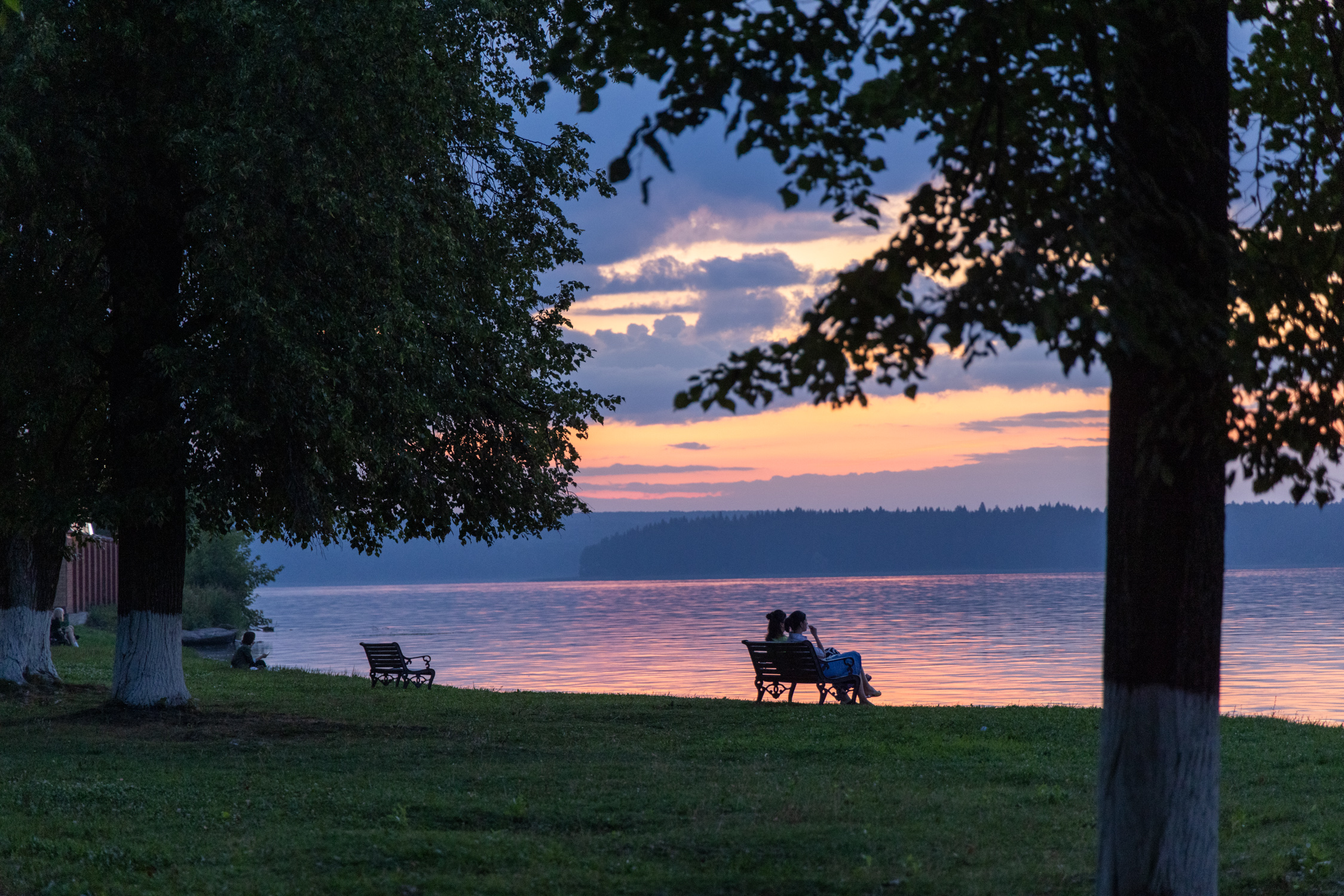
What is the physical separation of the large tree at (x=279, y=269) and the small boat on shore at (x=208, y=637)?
40.0 metres

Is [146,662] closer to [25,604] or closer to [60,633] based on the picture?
[25,604]

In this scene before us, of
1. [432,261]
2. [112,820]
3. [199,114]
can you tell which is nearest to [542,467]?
[432,261]

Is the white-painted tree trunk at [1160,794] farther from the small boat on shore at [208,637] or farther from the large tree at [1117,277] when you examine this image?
the small boat on shore at [208,637]

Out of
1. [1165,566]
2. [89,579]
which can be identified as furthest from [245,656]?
[89,579]

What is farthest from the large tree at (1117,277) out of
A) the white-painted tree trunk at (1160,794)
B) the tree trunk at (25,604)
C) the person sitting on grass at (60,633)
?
the person sitting on grass at (60,633)

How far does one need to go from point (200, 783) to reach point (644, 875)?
5.12m

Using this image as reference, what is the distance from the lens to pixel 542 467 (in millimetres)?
17078

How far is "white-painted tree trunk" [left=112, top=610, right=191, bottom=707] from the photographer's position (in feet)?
51.5

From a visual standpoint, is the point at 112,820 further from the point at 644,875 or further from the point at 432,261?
the point at 432,261

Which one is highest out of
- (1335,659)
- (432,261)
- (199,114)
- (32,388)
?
(199,114)

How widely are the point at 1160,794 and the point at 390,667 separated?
2090 cm

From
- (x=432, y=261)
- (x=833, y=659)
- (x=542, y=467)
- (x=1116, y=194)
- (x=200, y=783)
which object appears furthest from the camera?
(x=833, y=659)

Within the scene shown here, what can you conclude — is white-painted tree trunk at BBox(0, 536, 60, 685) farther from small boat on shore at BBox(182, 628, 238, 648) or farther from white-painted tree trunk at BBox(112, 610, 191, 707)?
small boat on shore at BBox(182, 628, 238, 648)

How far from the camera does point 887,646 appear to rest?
45250mm
